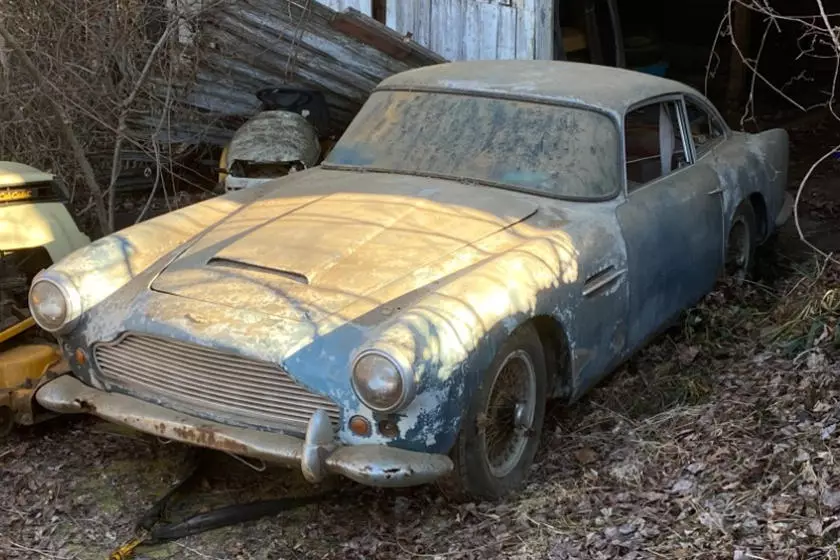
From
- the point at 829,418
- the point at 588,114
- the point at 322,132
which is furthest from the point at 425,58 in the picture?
the point at 829,418

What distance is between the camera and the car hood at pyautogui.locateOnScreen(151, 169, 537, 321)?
12.7ft

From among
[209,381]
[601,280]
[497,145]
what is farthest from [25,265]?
[601,280]

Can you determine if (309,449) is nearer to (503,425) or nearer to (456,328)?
(456,328)

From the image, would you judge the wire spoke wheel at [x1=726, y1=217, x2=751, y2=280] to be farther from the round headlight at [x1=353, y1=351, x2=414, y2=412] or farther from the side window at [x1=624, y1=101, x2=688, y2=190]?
the round headlight at [x1=353, y1=351, x2=414, y2=412]

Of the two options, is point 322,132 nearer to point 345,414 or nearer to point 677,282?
point 677,282

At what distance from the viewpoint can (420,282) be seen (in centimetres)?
392

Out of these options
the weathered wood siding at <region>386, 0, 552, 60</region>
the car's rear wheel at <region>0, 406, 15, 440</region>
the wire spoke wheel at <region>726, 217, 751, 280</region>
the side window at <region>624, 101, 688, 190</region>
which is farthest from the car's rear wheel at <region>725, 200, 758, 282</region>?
the car's rear wheel at <region>0, 406, 15, 440</region>

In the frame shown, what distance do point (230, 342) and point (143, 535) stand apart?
3.05 ft

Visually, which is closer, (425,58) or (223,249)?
(223,249)

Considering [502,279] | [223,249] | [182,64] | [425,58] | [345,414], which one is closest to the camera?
[345,414]

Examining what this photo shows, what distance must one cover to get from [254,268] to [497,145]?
4.96ft

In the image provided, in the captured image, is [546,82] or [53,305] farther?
[546,82]

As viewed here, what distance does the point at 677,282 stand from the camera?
5.18m

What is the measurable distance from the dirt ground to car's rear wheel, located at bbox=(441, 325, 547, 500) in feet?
0.34
